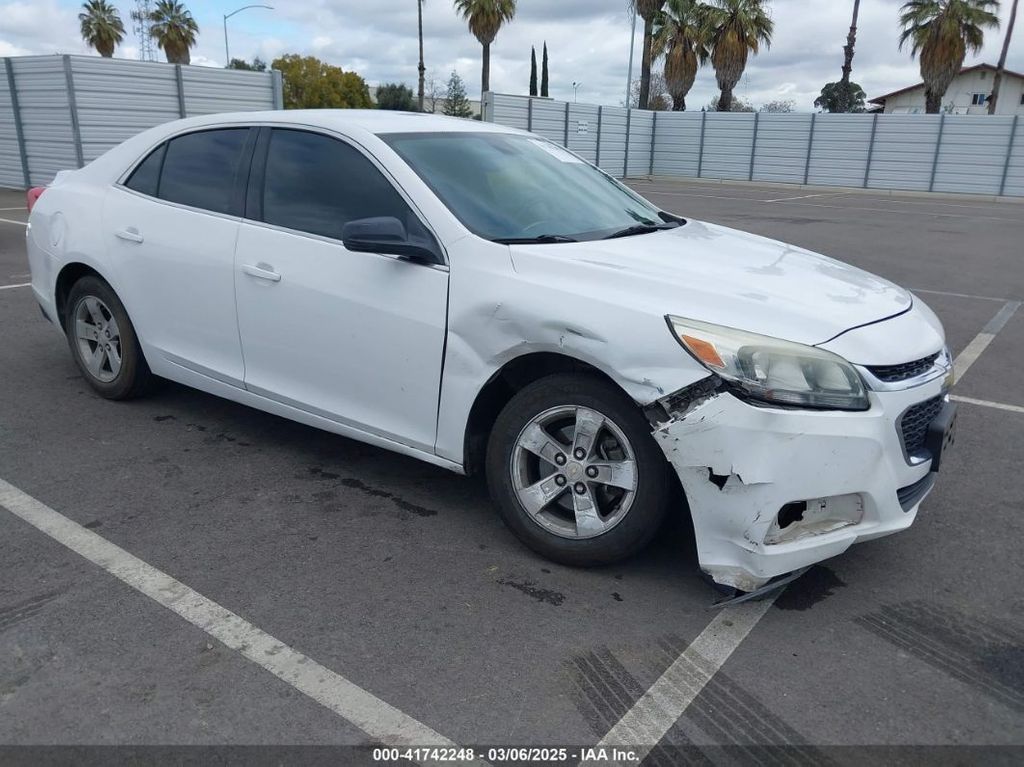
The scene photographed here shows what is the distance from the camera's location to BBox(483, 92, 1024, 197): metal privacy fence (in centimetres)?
2853

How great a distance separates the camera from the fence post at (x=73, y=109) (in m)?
17.8

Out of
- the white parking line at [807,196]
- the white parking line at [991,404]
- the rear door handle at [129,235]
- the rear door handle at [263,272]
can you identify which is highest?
the rear door handle at [129,235]

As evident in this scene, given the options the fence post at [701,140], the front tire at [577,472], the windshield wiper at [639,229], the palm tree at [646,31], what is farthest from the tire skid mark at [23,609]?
the palm tree at [646,31]

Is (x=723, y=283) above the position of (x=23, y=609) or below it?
above

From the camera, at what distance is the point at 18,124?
766 inches

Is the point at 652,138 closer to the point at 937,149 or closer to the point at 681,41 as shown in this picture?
the point at 681,41

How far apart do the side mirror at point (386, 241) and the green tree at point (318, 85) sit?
207ft

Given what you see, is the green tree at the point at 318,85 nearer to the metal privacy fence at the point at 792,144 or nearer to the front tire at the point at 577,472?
the metal privacy fence at the point at 792,144

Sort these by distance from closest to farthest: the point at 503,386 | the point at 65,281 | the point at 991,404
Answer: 1. the point at 503,386
2. the point at 65,281
3. the point at 991,404

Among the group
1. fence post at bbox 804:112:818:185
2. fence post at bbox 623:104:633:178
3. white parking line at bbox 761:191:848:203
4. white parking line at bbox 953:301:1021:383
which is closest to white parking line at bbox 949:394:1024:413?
white parking line at bbox 953:301:1021:383

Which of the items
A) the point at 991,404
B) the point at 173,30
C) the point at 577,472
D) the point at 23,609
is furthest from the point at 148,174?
the point at 173,30

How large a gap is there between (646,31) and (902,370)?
37.1 metres

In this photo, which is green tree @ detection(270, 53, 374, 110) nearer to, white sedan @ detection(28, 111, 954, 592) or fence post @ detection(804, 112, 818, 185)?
fence post @ detection(804, 112, 818, 185)

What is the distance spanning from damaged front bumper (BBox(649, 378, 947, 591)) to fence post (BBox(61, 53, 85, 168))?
61.2ft
